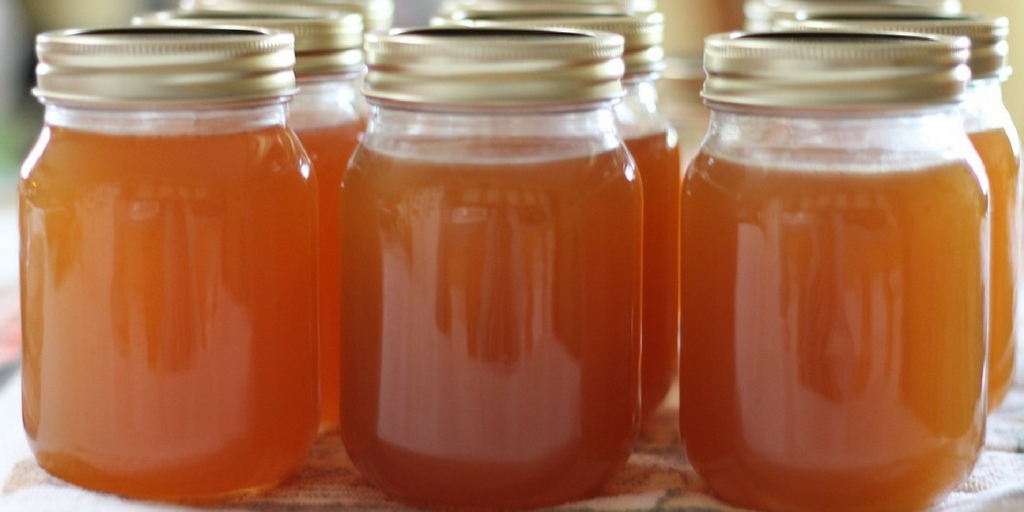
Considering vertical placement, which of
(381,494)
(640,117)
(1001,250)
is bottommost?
(381,494)

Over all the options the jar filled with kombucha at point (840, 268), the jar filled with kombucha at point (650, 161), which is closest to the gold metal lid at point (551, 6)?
the jar filled with kombucha at point (650, 161)

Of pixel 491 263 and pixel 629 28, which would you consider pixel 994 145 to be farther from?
pixel 491 263

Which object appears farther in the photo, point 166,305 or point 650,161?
point 650,161

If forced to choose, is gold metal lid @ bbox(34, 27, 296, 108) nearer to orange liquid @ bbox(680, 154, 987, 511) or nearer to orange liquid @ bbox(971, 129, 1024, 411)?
orange liquid @ bbox(680, 154, 987, 511)

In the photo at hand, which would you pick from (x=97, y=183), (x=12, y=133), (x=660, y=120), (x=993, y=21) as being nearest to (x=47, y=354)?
(x=97, y=183)

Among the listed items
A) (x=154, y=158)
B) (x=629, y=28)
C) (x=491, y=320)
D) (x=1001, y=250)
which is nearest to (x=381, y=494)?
(x=491, y=320)

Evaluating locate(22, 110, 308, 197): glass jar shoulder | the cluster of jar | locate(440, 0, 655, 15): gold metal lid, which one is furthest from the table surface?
locate(440, 0, 655, 15): gold metal lid

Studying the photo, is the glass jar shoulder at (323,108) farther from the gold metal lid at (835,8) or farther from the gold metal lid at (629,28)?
the gold metal lid at (835,8)
